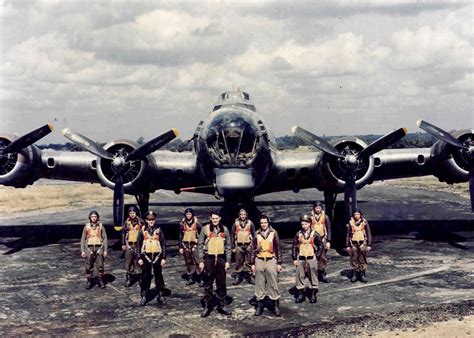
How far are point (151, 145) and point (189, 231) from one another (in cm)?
479

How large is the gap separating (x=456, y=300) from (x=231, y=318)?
4541mm

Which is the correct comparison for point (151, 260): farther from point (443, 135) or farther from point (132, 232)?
point (443, 135)

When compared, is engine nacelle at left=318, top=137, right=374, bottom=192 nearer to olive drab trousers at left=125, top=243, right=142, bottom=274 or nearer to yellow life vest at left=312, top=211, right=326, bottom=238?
yellow life vest at left=312, top=211, right=326, bottom=238

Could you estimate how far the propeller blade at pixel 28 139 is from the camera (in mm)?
16156

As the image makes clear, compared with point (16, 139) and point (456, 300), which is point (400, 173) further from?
point (16, 139)

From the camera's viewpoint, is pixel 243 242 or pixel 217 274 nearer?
pixel 217 274

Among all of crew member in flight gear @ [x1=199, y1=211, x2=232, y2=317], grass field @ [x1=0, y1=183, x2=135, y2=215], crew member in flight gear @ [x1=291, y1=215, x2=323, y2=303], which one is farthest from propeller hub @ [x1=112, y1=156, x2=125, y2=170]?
grass field @ [x1=0, y1=183, x2=135, y2=215]

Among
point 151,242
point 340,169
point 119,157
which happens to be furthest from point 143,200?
point 151,242

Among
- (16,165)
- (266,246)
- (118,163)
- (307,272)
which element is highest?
(16,165)

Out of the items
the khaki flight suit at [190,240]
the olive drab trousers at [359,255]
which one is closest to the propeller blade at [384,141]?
the olive drab trousers at [359,255]

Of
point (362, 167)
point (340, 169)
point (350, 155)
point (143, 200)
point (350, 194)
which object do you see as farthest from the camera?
point (143, 200)

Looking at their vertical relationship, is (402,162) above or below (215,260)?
above

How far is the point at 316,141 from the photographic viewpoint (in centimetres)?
1573

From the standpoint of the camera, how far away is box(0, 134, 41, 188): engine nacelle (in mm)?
16578
